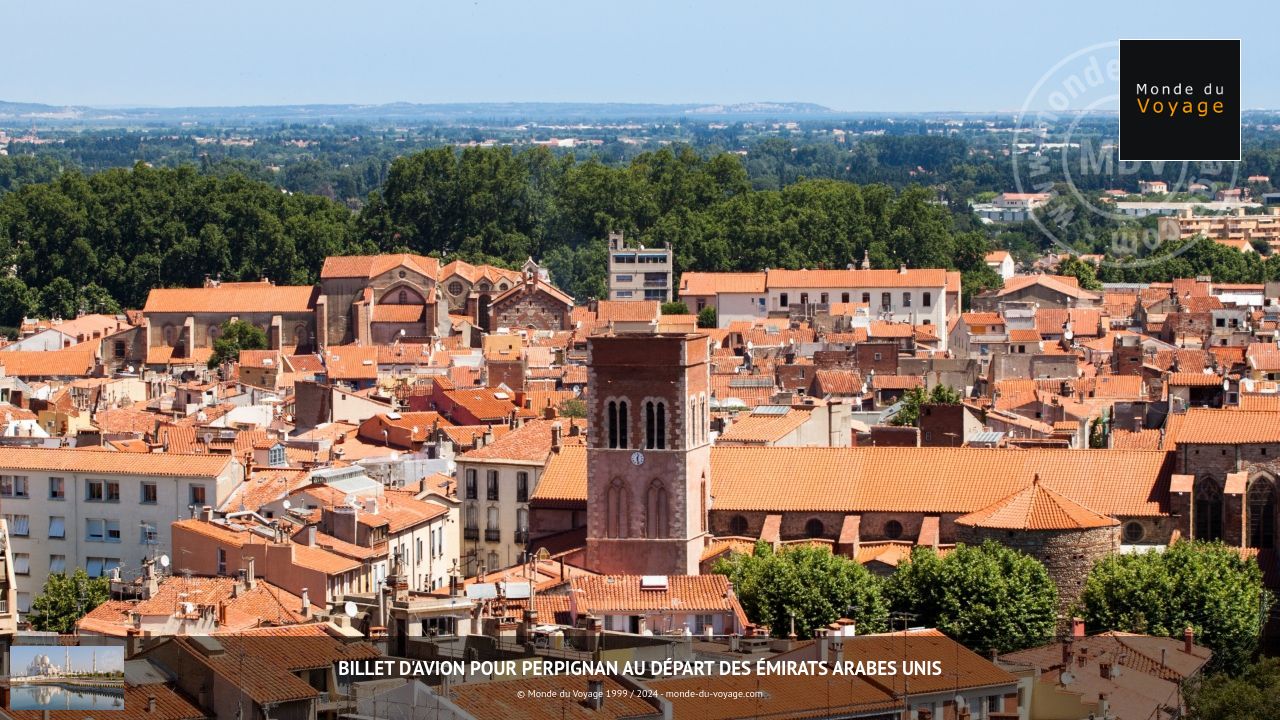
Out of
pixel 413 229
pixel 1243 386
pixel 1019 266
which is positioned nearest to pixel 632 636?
pixel 1243 386

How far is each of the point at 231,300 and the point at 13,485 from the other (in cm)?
5073

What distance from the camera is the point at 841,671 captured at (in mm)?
26375

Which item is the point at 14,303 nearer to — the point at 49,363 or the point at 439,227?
the point at 439,227

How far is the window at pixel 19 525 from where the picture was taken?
44.9 meters

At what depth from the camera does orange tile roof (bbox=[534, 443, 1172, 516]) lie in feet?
141

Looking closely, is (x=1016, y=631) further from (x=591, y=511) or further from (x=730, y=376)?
(x=730, y=376)

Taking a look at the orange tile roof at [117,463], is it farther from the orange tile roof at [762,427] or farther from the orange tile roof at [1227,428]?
the orange tile roof at [1227,428]

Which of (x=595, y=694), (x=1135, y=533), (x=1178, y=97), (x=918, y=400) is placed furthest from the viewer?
(x=918, y=400)

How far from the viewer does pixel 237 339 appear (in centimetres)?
9162

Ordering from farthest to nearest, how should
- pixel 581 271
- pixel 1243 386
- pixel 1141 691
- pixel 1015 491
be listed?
pixel 581 271 < pixel 1243 386 < pixel 1015 491 < pixel 1141 691

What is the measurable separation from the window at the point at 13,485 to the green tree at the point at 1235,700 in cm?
1993

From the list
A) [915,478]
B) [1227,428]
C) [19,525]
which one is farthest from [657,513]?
[19,525]

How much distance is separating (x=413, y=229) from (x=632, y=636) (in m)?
97.8

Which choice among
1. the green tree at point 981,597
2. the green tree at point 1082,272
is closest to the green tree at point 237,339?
the green tree at point 1082,272
